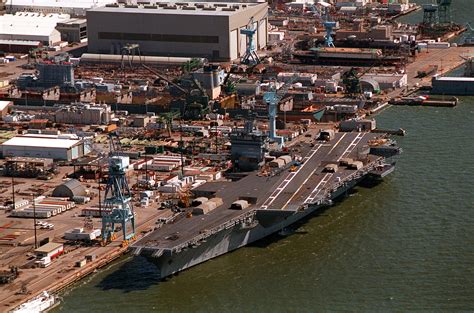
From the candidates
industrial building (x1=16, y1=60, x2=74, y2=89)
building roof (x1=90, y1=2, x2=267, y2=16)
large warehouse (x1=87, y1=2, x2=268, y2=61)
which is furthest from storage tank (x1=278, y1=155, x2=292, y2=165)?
building roof (x1=90, y1=2, x2=267, y2=16)

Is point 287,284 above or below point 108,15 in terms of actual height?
below

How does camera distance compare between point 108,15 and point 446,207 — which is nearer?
point 446,207

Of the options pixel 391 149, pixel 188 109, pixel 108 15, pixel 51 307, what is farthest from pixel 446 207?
pixel 108 15

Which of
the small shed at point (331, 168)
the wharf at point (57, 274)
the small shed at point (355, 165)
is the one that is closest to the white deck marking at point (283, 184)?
the small shed at point (331, 168)

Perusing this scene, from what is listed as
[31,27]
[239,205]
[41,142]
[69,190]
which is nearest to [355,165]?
[239,205]

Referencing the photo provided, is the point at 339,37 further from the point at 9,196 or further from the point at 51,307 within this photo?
the point at 51,307
